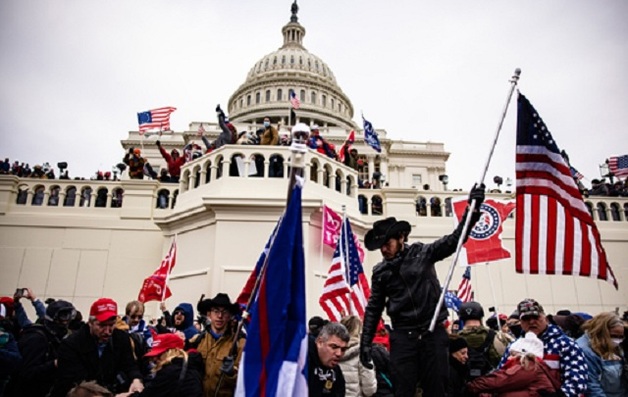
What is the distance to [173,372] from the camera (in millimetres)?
3668

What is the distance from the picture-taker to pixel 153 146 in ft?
177

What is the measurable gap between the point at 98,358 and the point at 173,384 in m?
1.17

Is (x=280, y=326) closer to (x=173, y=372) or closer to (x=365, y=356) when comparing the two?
(x=173, y=372)

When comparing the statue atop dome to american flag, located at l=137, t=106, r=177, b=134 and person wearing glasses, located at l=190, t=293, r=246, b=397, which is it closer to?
american flag, located at l=137, t=106, r=177, b=134

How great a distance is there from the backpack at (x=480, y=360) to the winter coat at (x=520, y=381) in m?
0.44

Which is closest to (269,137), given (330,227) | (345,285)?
(330,227)

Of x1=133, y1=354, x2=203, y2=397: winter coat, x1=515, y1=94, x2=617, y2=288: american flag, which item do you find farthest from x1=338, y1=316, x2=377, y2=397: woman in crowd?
x1=515, y1=94, x2=617, y2=288: american flag

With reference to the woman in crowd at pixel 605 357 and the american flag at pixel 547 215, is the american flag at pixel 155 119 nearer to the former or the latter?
the american flag at pixel 547 215

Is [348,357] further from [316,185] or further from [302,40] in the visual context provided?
[302,40]

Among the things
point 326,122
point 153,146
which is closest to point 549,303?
point 153,146

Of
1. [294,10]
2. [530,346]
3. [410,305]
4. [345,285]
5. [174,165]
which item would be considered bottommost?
[530,346]

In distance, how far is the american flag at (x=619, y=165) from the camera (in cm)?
1994

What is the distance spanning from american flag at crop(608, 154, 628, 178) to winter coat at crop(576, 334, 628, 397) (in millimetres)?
19378

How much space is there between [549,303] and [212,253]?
10536mm
